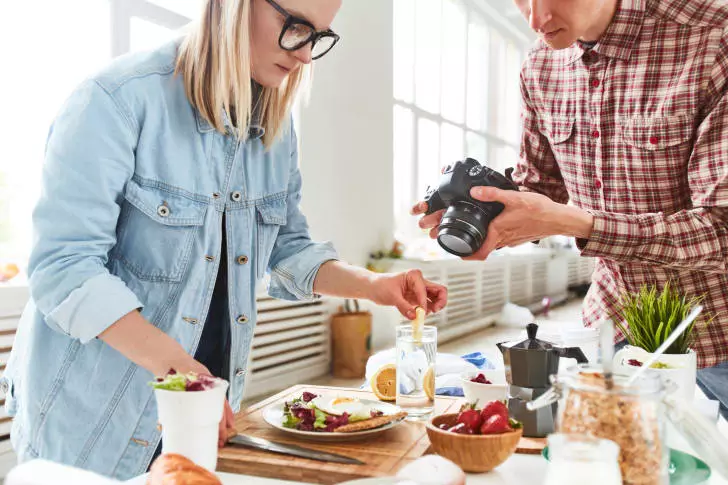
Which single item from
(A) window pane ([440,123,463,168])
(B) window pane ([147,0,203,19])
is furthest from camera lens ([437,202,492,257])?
(A) window pane ([440,123,463,168])

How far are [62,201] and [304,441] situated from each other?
0.56m

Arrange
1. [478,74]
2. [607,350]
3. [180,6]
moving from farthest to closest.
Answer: [478,74], [180,6], [607,350]

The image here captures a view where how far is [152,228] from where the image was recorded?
4.28 feet

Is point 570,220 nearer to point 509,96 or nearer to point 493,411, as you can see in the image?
point 493,411

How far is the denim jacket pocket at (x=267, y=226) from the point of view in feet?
4.91

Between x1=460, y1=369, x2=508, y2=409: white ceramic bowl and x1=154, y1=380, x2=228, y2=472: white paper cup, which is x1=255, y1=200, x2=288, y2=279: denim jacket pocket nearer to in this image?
x1=460, y1=369, x2=508, y2=409: white ceramic bowl

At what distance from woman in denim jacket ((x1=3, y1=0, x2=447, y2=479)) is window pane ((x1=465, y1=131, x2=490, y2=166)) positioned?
22.8ft

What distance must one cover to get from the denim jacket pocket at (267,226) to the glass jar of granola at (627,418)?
887mm

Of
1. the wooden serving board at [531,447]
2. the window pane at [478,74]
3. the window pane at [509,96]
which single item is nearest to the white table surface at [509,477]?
the wooden serving board at [531,447]

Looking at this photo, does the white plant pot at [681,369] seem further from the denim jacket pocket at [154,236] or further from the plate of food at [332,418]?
the denim jacket pocket at [154,236]

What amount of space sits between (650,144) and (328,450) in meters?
1.09

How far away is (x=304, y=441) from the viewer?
1098 mm

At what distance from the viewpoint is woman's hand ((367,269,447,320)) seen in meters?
1.44

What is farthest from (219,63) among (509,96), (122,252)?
(509,96)
